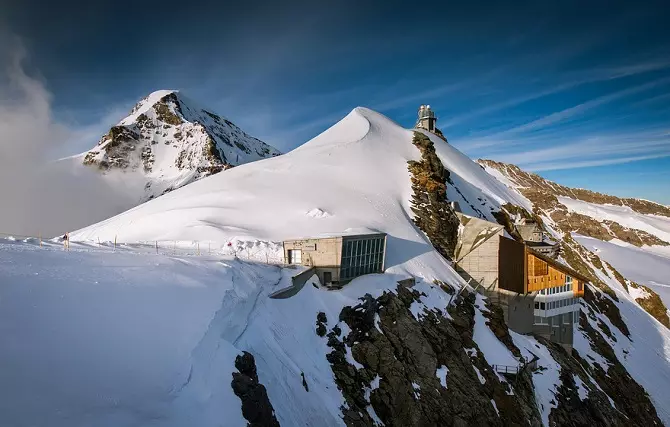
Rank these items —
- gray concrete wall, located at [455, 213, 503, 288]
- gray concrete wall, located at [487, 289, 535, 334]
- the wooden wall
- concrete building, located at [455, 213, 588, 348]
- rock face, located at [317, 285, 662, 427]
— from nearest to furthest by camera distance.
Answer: rock face, located at [317, 285, 662, 427], gray concrete wall, located at [487, 289, 535, 334], the wooden wall, concrete building, located at [455, 213, 588, 348], gray concrete wall, located at [455, 213, 503, 288]

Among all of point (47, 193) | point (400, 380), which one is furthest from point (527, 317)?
point (47, 193)

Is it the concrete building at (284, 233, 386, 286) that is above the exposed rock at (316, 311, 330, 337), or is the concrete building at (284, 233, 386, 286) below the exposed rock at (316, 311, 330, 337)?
above

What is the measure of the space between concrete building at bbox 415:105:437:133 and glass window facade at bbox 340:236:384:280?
313ft

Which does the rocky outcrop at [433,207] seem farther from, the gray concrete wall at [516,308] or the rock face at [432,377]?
the rock face at [432,377]

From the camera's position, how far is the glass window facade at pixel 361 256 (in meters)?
33.0

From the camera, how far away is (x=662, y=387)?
189ft

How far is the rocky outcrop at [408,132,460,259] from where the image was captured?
52.8m

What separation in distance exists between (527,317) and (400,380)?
2841 centimetres

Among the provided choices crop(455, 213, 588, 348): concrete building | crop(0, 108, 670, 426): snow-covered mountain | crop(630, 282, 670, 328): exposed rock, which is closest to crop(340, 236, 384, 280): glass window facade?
crop(0, 108, 670, 426): snow-covered mountain

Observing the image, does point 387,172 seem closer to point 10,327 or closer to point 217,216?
point 217,216

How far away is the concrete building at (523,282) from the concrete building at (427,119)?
8133 cm

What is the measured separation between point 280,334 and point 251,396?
7215 mm

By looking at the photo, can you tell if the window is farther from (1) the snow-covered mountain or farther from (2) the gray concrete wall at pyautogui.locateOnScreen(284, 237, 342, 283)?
(1) the snow-covered mountain

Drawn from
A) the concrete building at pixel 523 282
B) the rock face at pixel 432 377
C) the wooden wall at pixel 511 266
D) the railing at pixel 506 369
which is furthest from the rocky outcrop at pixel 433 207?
the railing at pixel 506 369
